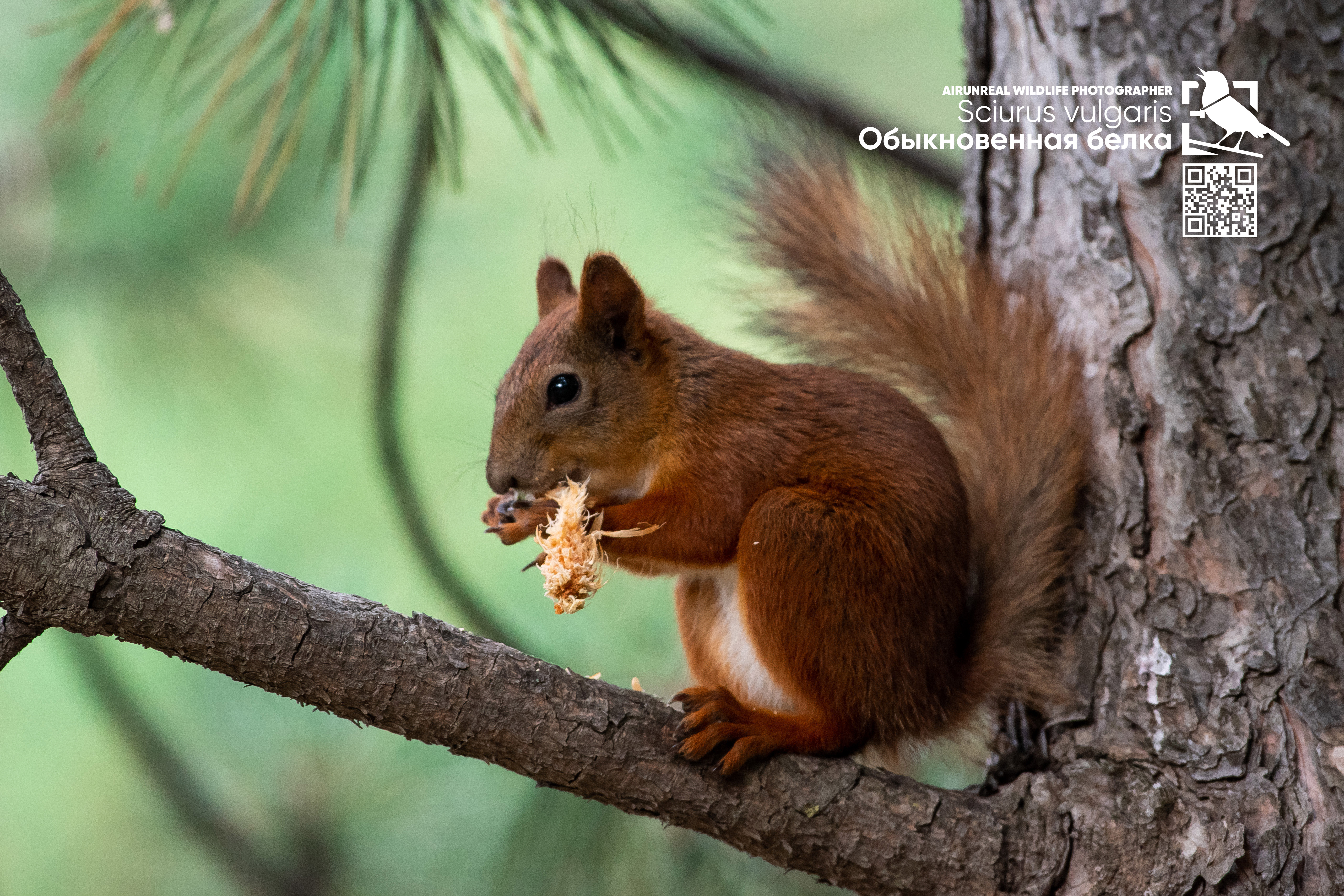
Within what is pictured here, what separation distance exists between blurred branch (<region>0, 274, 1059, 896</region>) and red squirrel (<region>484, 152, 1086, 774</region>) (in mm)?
62

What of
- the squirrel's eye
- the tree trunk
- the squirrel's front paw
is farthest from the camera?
the squirrel's eye

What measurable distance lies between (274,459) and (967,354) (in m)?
1.86

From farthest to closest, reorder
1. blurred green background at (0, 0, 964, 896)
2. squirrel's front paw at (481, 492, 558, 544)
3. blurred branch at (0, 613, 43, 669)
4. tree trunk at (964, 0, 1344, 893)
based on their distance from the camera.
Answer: blurred green background at (0, 0, 964, 896)
squirrel's front paw at (481, 492, 558, 544)
tree trunk at (964, 0, 1344, 893)
blurred branch at (0, 613, 43, 669)

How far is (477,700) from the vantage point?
99 cm

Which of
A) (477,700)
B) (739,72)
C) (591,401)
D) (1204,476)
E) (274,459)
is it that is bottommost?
(274,459)

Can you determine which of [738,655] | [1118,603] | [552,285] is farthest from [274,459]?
[1118,603]

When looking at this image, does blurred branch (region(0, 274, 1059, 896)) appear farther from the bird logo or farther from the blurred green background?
the bird logo

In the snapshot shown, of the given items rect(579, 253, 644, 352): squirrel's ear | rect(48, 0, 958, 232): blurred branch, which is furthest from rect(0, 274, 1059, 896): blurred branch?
rect(48, 0, 958, 232): blurred branch

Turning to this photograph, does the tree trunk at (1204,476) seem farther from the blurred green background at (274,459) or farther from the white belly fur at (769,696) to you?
the blurred green background at (274,459)

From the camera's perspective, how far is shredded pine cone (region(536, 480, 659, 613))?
1.13 meters

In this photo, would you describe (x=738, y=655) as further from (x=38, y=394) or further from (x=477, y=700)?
(x=38, y=394)

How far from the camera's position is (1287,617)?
3.83 feet

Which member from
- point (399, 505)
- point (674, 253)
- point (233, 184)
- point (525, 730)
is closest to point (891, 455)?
point (525, 730)

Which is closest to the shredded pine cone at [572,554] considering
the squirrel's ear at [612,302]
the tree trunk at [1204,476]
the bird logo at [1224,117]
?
the squirrel's ear at [612,302]
